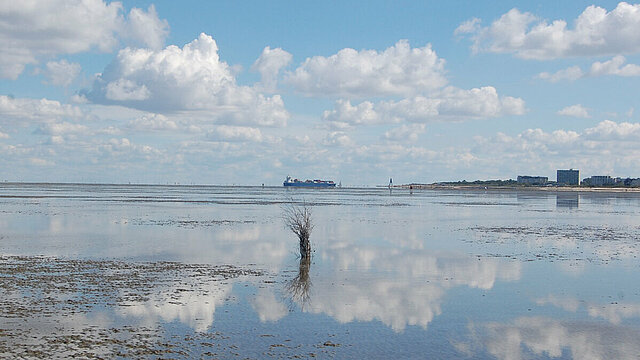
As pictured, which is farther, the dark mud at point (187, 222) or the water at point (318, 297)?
the dark mud at point (187, 222)

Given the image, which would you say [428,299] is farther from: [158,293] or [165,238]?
[165,238]

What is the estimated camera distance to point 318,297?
20312mm

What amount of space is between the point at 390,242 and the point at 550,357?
2254 cm

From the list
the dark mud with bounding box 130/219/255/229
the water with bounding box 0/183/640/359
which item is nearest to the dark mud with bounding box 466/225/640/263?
the water with bounding box 0/183/640/359

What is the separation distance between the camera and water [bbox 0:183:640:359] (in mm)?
14617

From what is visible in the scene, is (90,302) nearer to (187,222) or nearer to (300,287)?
(300,287)

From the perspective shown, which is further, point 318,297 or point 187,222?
point 187,222

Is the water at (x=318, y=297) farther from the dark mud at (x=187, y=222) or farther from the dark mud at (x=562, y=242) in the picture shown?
the dark mud at (x=187, y=222)

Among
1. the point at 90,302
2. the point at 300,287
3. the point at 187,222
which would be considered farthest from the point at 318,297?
the point at 187,222

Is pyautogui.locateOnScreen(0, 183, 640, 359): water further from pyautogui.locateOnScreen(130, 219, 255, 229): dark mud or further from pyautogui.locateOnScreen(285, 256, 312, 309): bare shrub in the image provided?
pyautogui.locateOnScreen(130, 219, 255, 229): dark mud

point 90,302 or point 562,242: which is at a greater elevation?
point 562,242

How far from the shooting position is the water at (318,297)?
14.6 m

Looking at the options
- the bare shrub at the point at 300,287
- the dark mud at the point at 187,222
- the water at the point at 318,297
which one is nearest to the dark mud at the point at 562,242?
the water at the point at 318,297

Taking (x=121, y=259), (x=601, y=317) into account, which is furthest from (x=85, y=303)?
(x=601, y=317)
